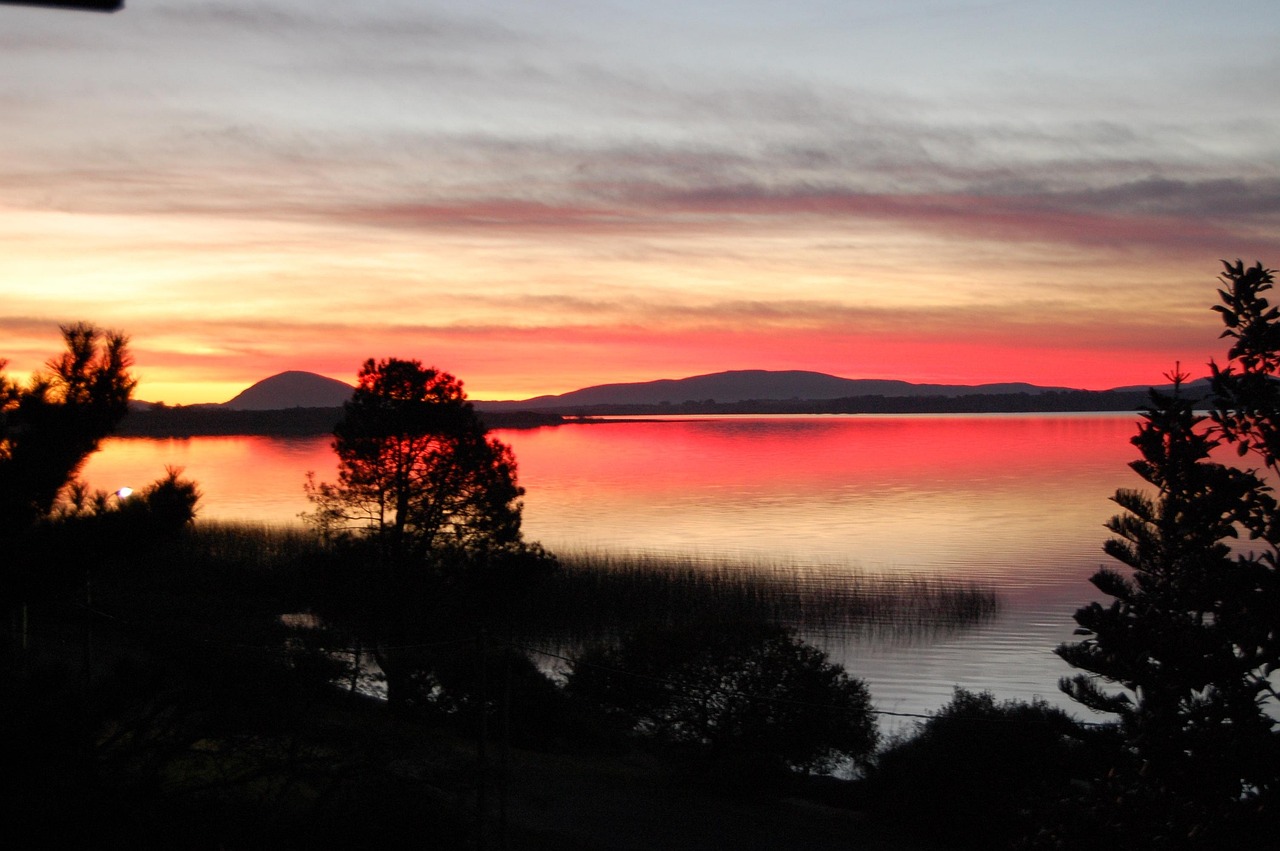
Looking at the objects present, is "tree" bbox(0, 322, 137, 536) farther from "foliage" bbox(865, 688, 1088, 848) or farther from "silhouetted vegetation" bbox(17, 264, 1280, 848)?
"foliage" bbox(865, 688, 1088, 848)

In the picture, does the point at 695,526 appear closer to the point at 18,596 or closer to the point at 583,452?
the point at 18,596

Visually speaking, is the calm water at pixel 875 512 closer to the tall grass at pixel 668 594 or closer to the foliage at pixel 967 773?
the tall grass at pixel 668 594

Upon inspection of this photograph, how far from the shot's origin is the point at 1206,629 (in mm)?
7277

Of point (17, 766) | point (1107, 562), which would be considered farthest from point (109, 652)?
point (1107, 562)

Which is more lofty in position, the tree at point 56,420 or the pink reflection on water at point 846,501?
the tree at point 56,420

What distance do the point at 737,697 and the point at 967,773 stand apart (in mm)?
3713

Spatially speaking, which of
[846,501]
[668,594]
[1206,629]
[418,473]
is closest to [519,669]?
[418,473]

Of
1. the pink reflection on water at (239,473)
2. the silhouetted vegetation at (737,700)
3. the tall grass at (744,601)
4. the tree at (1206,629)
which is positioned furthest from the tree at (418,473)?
the tree at (1206,629)

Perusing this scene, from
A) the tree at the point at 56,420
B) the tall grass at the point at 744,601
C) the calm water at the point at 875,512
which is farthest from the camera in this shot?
the tall grass at the point at 744,601

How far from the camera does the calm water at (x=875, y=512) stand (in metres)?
25.6

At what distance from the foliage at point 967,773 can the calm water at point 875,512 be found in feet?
18.8

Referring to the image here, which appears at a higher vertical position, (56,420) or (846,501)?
(56,420)

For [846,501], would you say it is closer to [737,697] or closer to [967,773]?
[737,697]

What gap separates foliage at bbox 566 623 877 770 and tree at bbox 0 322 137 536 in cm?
904
